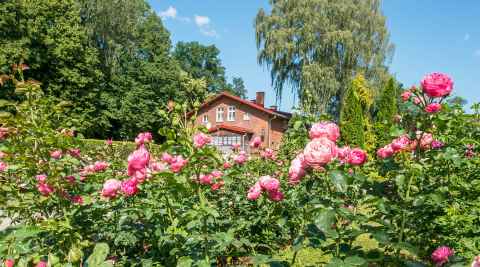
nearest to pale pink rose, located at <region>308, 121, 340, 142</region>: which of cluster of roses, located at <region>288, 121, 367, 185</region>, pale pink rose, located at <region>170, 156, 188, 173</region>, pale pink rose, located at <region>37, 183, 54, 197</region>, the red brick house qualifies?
cluster of roses, located at <region>288, 121, 367, 185</region>

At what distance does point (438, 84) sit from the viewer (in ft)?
5.90

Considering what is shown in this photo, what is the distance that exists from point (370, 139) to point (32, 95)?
18.8 m

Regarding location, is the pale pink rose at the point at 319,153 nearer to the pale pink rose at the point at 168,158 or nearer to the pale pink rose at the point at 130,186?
the pale pink rose at the point at 168,158

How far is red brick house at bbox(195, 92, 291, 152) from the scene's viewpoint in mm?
27875

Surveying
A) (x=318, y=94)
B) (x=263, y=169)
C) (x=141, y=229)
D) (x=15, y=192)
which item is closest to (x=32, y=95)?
(x=15, y=192)

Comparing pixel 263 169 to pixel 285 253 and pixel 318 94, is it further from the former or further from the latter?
pixel 318 94

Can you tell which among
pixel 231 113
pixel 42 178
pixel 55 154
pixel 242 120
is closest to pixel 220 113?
pixel 231 113

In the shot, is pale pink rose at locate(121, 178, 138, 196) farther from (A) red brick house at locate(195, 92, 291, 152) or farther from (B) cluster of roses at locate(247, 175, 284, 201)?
(A) red brick house at locate(195, 92, 291, 152)

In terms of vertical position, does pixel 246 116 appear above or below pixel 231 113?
below

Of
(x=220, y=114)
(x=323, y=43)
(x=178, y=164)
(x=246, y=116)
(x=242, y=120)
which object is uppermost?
(x=323, y=43)

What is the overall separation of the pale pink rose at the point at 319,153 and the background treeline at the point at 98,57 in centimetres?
1763

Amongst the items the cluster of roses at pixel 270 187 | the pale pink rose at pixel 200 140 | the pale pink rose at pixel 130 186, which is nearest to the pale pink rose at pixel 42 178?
the pale pink rose at pixel 130 186

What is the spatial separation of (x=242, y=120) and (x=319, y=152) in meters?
27.8

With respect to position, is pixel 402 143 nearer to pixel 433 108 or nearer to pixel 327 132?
pixel 433 108
